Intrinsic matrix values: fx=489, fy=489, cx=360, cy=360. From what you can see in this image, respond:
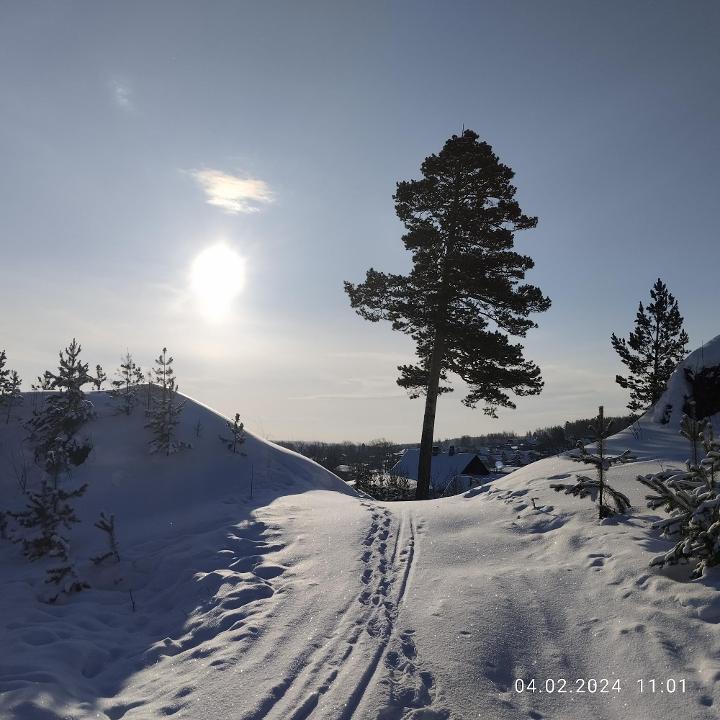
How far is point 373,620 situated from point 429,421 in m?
13.1

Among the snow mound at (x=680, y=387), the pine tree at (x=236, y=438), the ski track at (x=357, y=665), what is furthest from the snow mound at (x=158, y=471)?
the snow mound at (x=680, y=387)

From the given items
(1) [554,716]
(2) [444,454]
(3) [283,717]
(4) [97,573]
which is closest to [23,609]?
(4) [97,573]

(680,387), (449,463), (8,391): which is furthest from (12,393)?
(449,463)

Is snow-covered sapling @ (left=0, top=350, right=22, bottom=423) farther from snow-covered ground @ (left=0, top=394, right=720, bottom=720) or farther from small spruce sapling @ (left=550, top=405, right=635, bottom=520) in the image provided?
small spruce sapling @ (left=550, top=405, right=635, bottom=520)

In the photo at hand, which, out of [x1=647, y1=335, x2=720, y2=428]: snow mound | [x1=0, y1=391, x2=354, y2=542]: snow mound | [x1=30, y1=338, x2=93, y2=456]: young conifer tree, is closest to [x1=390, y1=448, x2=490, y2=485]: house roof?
[x1=0, y1=391, x2=354, y2=542]: snow mound

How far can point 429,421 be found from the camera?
18.6m

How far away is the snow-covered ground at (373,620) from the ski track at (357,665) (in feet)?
0.07

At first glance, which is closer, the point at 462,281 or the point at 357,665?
the point at 357,665

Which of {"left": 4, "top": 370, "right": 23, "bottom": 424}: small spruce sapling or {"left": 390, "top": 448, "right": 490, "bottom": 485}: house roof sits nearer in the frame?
{"left": 4, "top": 370, "right": 23, "bottom": 424}: small spruce sapling

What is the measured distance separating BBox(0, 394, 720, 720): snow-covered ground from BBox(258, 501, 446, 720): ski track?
2 centimetres

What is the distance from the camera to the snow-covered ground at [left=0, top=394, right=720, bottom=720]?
14.2 ft

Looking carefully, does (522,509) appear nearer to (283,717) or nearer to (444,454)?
(283,717)

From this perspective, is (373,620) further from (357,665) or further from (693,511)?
(693,511)

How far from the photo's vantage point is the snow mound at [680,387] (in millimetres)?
14180
